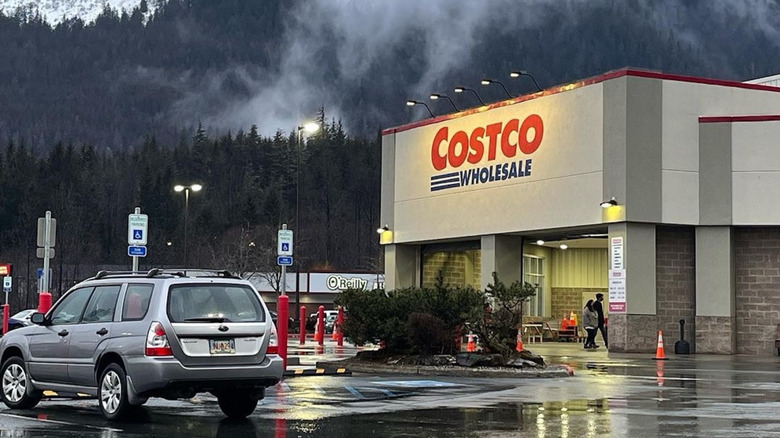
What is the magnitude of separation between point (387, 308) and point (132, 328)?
11.3 meters

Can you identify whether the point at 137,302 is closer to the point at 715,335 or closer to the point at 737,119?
the point at 715,335

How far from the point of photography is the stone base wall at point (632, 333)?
118 feet

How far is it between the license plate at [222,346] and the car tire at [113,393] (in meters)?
1.07

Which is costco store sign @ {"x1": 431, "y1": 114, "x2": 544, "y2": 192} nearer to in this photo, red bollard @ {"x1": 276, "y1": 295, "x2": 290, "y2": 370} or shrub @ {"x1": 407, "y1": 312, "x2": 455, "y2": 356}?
shrub @ {"x1": 407, "y1": 312, "x2": 455, "y2": 356}

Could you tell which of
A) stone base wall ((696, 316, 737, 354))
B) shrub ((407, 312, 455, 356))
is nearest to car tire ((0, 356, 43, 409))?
shrub ((407, 312, 455, 356))

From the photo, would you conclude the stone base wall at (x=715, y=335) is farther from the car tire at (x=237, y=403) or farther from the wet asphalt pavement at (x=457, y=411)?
the car tire at (x=237, y=403)

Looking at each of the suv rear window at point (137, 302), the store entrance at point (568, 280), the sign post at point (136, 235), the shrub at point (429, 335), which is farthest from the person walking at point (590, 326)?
the suv rear window at point (137, 302)

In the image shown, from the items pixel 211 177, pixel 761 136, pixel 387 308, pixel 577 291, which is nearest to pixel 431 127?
pixel 577 291

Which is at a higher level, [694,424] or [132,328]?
[132,328]

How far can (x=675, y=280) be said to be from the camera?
37438 mm

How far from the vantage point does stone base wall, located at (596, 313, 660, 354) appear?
35906 mm

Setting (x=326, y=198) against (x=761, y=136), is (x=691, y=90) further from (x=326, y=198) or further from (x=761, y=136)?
(x=326, y=198)

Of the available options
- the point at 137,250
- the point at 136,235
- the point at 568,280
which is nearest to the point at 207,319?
the point at 137,250

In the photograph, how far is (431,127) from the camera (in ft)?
152
